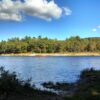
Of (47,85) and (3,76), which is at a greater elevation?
(3,76)

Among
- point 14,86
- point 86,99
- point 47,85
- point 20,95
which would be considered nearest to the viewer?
point 86,99

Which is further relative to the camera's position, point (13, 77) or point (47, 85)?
point (47, 85)

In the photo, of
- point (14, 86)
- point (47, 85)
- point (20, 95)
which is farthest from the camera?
point (47, 85)

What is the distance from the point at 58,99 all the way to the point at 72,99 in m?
1.02

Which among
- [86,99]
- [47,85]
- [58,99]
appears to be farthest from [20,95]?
[47,85]

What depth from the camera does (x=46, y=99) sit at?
53.7 feet

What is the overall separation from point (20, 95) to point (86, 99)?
4035mm

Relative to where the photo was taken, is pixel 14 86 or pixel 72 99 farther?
pixel 14 86

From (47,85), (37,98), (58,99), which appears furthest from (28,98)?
(47,85)

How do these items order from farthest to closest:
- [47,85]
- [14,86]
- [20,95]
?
1. [47,85]
2. [14,86]
3. [20,95]

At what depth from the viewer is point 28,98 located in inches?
650

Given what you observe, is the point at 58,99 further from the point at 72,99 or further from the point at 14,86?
the point at 14,86

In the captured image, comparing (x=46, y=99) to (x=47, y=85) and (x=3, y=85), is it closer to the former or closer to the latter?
(x=3, y=85)

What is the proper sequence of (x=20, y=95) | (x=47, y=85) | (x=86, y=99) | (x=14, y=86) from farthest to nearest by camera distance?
(x=47, y=85)
(x=14, y=86)
(x=20, y=95)
(x=86, y=99)
